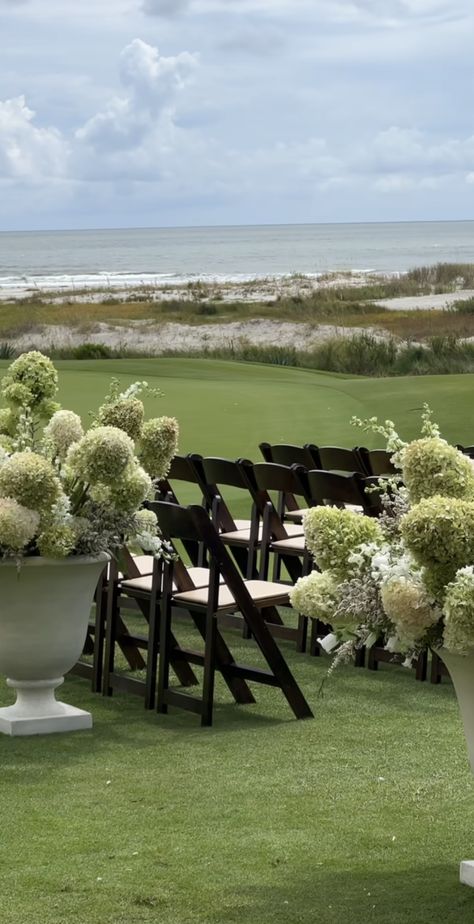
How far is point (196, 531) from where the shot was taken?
5.53 m

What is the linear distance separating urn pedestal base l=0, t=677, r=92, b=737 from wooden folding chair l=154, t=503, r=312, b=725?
0.44m

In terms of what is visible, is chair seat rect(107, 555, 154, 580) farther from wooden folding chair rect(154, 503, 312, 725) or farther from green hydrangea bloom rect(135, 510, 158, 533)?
green hydrangea bloom rect(135, 510, 158, 533)

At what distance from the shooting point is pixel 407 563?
3654mm

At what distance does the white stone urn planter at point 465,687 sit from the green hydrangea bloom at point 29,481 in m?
1.76

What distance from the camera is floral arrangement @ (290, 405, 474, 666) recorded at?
348 centimetres

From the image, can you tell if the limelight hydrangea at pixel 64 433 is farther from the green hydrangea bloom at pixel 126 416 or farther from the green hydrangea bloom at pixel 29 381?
the green hydrangea bloom at pixel 29 381

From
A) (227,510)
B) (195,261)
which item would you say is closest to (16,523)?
(227,510)

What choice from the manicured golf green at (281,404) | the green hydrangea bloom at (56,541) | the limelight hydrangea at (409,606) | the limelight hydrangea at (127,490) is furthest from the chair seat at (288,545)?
the manicured golf green at (281,404)

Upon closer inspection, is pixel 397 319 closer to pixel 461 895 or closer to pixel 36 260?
pixel 461 895

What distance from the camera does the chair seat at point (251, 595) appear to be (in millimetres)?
5754

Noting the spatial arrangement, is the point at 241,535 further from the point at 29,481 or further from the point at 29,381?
the point at 29,481

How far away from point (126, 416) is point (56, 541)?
0.63 m

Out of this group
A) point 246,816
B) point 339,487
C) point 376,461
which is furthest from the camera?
point 376,461

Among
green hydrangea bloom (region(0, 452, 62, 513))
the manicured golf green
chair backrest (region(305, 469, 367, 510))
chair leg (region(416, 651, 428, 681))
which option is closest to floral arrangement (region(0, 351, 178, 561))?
green hydrangea bloom (region(0, 452, 62, 513))
